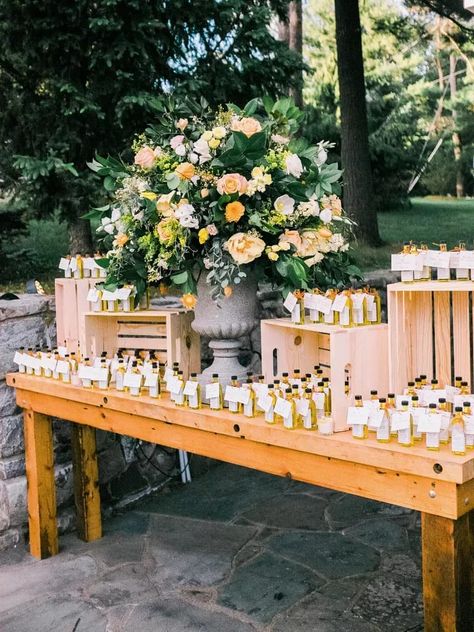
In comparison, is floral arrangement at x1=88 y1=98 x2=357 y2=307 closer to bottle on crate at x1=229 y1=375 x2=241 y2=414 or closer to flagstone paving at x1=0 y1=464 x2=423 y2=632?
bottle on crate at x1=229 y1=375 x2=241 y2=414

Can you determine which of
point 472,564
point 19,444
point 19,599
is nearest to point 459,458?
point 472,564

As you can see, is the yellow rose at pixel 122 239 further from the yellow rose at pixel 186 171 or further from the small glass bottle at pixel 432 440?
the small glass bottle at pixel 432 440

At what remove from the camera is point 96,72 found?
17.7ft

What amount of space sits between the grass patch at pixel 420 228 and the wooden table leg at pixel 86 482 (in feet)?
12.4

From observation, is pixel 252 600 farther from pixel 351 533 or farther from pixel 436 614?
pixel 436 614

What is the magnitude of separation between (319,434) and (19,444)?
187cm

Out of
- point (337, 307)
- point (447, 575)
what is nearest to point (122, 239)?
point (337, 307)

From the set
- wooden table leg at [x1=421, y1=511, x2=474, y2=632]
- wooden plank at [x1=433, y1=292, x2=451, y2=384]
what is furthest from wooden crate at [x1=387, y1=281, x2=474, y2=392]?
wooden table leg at [x1=421, y1=511, x2=474, y2=632]

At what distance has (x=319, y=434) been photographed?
7.08 feet

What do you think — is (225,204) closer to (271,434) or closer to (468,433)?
(271,434)

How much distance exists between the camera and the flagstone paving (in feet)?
9.10

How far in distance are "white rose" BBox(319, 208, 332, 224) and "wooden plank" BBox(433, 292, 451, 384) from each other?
44 cm

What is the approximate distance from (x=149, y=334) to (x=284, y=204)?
92 cm

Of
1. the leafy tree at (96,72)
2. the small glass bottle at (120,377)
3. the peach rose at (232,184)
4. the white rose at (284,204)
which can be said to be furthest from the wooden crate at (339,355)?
the leafy tree at (96,72)
